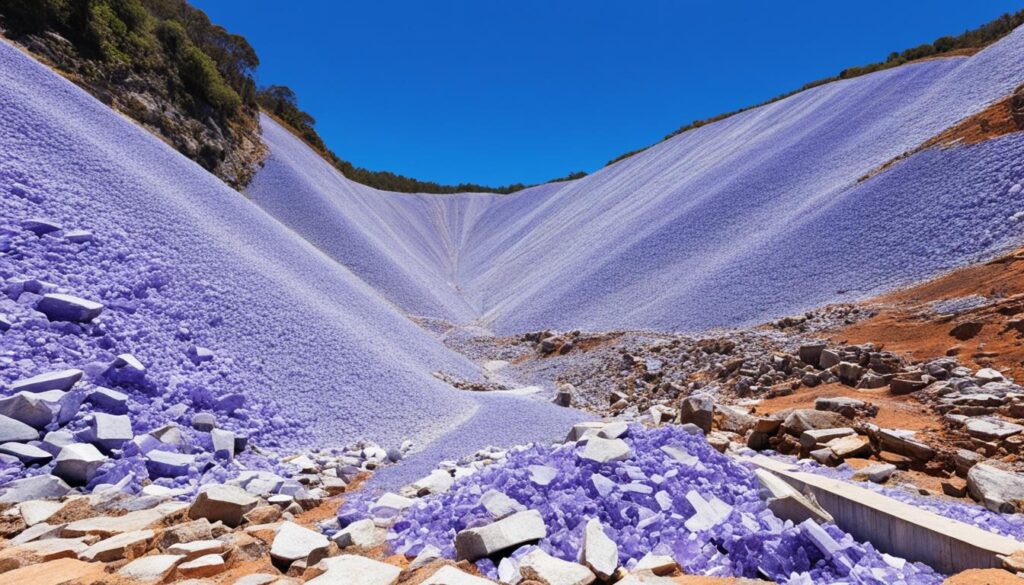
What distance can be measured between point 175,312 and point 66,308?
3.70 ft

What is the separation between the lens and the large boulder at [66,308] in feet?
16.7

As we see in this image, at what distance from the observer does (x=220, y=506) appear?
12.1 feet

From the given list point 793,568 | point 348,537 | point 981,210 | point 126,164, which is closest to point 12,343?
point 348,537

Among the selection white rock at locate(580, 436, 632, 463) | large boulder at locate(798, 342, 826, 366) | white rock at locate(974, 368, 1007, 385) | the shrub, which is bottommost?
white rock at locate(580, 436, 632, 463)

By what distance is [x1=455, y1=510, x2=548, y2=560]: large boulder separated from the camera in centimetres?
306

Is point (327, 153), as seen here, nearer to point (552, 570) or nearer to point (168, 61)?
point (168, 61)

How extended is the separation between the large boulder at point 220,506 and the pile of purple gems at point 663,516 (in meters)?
0.70

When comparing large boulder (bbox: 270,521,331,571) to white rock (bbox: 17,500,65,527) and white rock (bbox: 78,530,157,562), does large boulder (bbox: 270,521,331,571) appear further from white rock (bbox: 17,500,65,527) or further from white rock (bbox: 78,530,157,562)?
white rock (bbox: 17,500,65,527)

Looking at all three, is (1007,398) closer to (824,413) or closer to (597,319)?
(824,413)

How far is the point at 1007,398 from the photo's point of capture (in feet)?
17.0

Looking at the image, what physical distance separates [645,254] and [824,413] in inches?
465

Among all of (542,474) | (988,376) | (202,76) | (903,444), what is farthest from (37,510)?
(202,76)

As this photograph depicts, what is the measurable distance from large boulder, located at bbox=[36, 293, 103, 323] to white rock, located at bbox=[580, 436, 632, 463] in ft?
16.3

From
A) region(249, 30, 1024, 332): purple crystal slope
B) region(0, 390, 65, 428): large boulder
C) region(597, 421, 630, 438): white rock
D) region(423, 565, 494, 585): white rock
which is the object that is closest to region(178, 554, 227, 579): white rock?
region(423, 565, 494, 585): white rock
